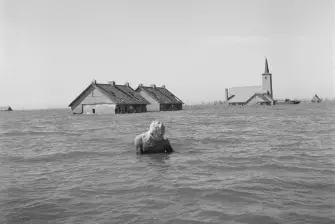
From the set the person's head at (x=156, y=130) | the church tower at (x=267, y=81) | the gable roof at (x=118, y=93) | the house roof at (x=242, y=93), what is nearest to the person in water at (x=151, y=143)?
the person's head at (x=156, y=130)

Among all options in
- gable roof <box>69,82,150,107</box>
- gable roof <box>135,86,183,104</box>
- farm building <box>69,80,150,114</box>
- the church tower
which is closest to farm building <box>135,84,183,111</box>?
gable roof <box>135,86,183,104</box>

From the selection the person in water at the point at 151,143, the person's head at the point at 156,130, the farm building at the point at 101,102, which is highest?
the farm building at the point at 101,102

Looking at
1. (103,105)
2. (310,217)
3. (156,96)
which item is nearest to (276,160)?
(310,217)

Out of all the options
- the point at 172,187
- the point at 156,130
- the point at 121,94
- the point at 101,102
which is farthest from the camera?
the point at 121,94

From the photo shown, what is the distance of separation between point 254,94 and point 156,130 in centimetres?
9663

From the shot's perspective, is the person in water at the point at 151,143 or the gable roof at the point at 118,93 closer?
the person in water at the point at 151,143

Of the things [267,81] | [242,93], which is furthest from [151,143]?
[267,81]

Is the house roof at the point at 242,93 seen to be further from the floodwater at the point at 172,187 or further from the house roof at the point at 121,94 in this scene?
the floodwater at the point at 172,187

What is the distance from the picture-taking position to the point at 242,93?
4619 inches

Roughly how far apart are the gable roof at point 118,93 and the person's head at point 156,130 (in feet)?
141

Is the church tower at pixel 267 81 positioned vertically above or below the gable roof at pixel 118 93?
above

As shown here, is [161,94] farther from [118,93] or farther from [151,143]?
[151,143]

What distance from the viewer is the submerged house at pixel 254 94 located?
104312mm

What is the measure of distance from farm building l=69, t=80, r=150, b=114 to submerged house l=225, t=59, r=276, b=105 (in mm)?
54459
